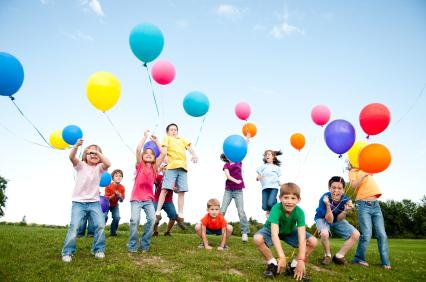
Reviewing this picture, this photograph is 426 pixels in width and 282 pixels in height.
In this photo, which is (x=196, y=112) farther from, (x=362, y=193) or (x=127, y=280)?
(x=127, y=280)

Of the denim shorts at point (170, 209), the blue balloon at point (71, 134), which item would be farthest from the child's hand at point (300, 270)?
the blue balloon at point (71, 134)

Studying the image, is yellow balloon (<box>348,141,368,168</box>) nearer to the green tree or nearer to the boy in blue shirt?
the boy in blue shirt

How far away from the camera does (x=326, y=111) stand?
27.6ft

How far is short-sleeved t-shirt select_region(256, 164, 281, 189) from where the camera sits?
7.73 metres

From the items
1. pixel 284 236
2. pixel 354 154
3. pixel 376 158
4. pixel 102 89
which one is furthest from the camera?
pixel 354 154

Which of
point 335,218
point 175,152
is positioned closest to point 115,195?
point 175,152

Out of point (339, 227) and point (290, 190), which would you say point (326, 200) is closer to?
point (339, 227)

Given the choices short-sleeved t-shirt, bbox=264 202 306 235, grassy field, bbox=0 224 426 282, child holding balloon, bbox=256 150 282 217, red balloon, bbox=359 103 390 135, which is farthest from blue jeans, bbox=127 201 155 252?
red balloon, bbox=359 103 390 135

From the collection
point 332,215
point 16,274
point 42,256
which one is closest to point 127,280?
point 16,274

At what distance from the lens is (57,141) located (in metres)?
8.63

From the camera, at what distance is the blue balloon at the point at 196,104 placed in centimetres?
794

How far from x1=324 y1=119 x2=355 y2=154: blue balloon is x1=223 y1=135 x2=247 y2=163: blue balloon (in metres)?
1.80

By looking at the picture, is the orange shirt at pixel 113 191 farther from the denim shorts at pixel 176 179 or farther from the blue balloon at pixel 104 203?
the denim shorts at pixel 176 179

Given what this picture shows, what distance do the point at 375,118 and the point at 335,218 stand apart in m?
2.10
